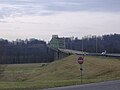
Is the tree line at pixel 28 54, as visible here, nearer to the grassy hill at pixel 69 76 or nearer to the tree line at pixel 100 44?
the tree line at pixel 100 44

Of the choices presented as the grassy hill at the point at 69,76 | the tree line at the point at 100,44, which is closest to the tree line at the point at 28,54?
the tree line at the point at 100,44

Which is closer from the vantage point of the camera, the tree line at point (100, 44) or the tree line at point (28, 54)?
the tree line at point (100, 44)

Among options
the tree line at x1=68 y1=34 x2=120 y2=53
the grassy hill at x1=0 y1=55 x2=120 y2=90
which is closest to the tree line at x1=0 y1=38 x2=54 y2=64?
the tree line at x1=68 y1=34 x2=120 y2=53

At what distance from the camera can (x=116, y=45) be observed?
132 meters

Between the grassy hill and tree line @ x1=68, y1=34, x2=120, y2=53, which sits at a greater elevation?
tree line @ x1=68, y1=34, x2=120, y2=53

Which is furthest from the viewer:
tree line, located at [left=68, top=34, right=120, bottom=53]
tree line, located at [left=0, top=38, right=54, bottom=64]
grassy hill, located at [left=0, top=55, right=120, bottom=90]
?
tree line, located at [left=0, top=38, right=54, bottom=64]

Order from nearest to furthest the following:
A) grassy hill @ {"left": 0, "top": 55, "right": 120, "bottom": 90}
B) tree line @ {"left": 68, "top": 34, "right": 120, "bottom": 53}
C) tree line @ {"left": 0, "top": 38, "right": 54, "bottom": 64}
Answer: grassy hill @ {"left": 0, "top": 55, "right": 120, "bottom": 90} < tree line @ {"left": 68, "top": 34, "right": 120, "bottom": 53} < tree line @ {"left": 0, "top": 38, "right": 54, "bottom": 64}

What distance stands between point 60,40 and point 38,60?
36.8 feet

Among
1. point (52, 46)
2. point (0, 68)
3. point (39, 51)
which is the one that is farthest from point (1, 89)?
point (39, 51)

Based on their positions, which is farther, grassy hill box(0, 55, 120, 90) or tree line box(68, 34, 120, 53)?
tree line box(68, 34, 120, 53)

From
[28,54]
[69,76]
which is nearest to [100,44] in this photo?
[28,54]

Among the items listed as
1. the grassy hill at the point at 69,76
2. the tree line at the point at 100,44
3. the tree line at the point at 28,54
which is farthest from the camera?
the tree line at the point at 28,54

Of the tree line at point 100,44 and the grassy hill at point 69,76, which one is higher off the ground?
the tree line at point 100,44

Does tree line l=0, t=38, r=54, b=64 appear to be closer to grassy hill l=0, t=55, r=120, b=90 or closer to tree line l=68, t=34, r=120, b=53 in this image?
tree line l=68, t=34, r=120, b=53
